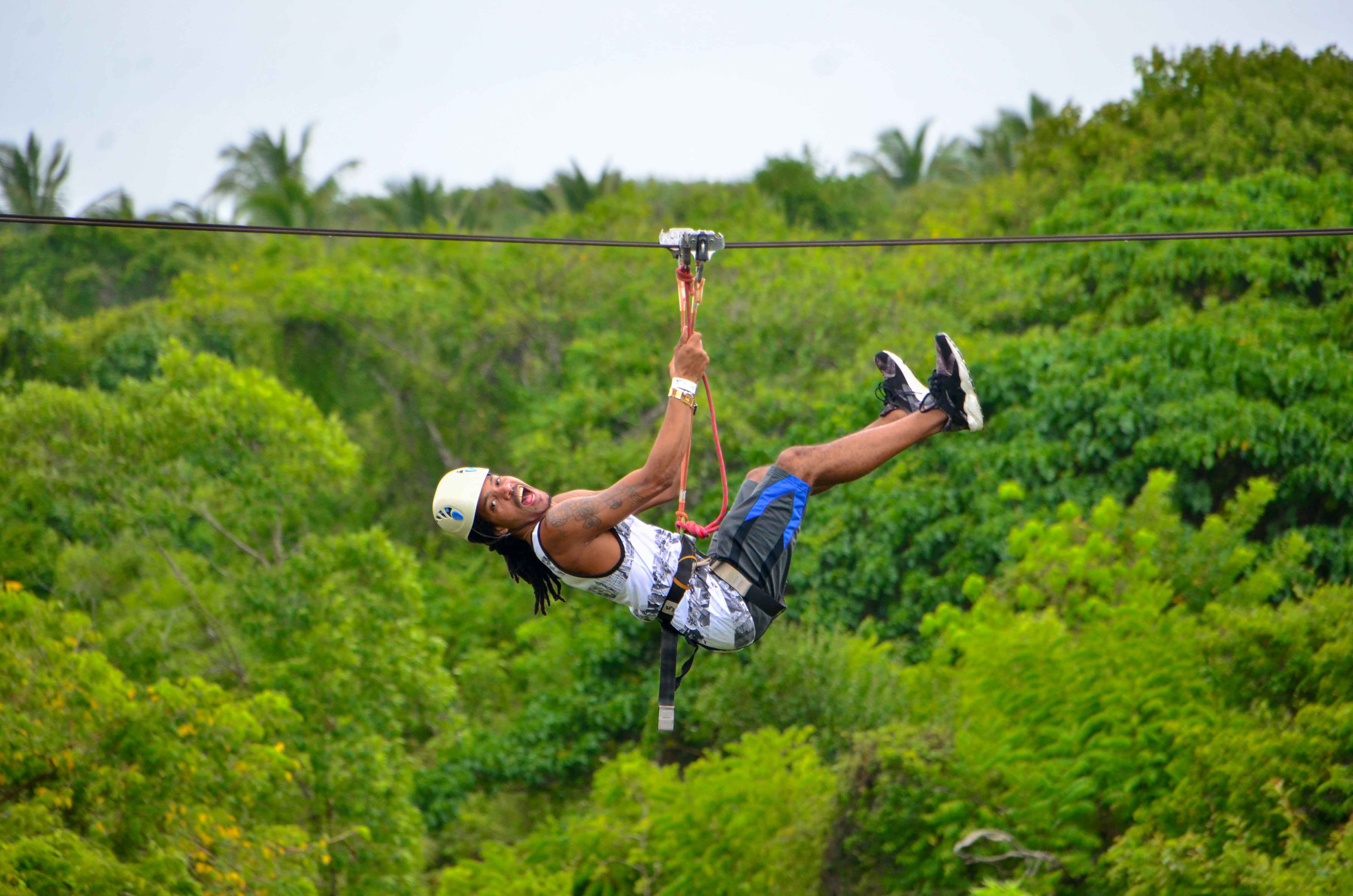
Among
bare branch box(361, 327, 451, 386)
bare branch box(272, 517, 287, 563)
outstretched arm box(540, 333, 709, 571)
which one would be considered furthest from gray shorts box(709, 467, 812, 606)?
bare branch box(361, 327, 451, 386)

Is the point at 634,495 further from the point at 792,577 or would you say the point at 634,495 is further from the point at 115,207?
the point at 115,207

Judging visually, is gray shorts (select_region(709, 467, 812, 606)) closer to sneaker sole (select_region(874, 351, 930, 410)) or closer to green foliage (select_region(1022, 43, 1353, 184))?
sneaker sole (select_region(874, 351, 930, 410))

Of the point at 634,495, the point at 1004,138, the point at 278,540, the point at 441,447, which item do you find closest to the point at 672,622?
the point at 634,495

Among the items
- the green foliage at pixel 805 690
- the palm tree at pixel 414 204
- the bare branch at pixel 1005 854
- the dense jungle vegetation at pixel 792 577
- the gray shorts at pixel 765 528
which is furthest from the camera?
the palm tree at pixel 414 204

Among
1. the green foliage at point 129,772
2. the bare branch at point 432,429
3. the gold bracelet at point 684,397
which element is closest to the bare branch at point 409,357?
the bare branch at point 432,429

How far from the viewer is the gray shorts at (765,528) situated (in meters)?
5.07

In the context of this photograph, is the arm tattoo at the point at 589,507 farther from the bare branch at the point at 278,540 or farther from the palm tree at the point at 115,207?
the palm tree at the point at 115,207

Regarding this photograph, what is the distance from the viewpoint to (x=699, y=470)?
52.8 feet

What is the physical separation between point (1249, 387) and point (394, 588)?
27.9 ft

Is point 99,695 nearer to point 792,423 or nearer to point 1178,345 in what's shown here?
point 792,423

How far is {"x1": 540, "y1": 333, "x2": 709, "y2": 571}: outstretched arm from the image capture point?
468cm

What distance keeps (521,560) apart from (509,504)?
0.33 meters

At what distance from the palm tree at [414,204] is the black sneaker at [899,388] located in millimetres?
23322

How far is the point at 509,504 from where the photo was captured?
16.6 ft
